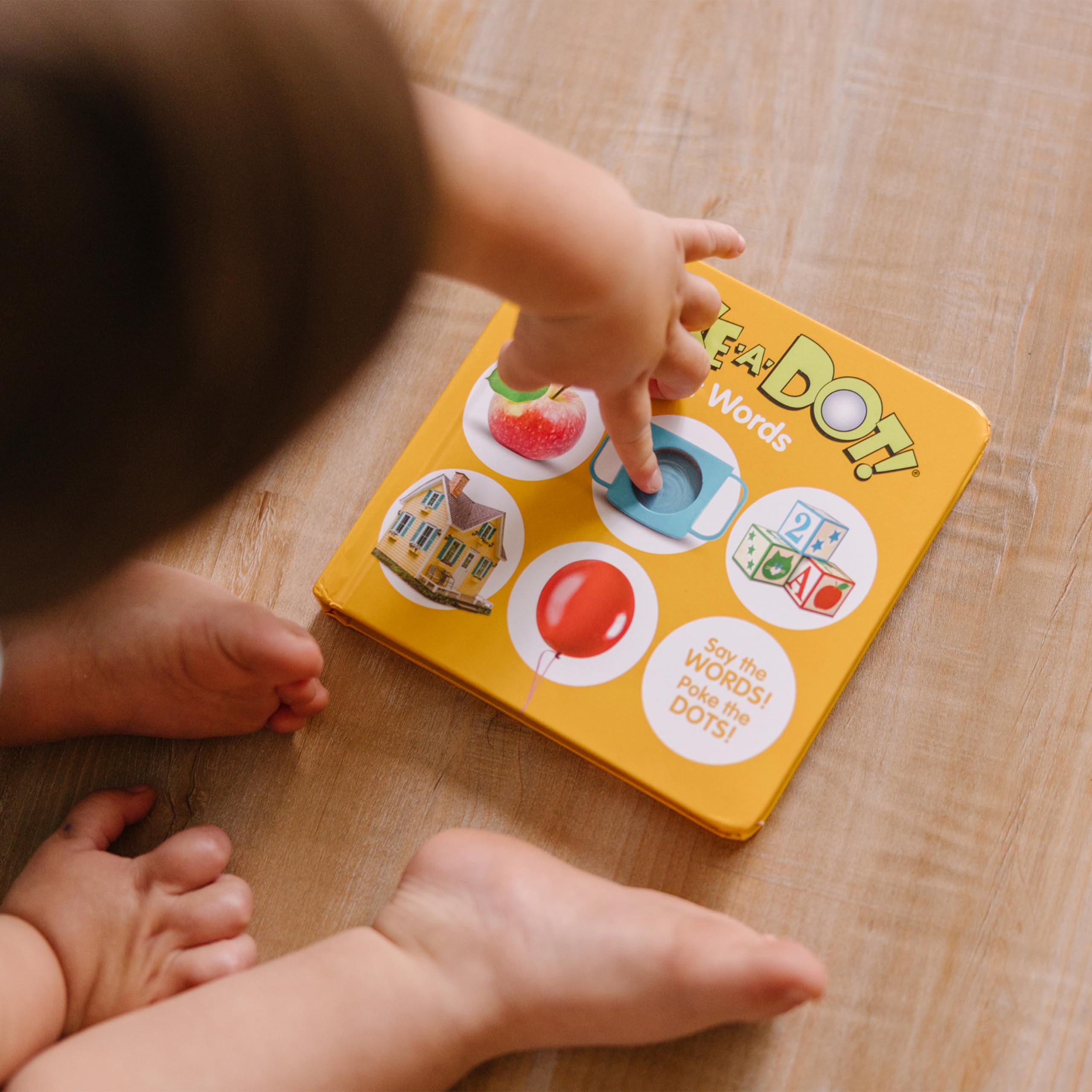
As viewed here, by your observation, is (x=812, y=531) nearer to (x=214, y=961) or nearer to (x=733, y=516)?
(x=733, y=516)

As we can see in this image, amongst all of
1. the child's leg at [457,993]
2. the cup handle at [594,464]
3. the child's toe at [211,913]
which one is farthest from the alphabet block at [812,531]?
the child's toe at [211,913]

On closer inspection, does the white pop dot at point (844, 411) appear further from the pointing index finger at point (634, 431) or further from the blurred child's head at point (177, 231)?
the blurred child's head at point (177, 231)

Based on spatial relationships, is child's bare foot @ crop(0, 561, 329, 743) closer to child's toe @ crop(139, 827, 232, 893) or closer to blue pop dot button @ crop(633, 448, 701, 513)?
child's toe @ crop(139, 827, 232, 893)

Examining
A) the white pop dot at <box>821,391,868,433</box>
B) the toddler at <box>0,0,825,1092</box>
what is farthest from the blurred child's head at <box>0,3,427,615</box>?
the white pop dot at <box>821,391,868,433</box>

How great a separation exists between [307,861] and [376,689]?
0.10m

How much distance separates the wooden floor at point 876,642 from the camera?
18.8 inches

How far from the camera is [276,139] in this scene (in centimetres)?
18

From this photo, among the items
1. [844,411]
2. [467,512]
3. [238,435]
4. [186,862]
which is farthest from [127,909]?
[844,411]

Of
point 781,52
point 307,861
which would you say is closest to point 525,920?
point 307,861

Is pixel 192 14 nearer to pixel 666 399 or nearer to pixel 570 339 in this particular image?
pixel 570 339

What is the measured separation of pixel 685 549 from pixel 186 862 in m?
0.32

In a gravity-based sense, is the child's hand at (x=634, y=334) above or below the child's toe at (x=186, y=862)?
above

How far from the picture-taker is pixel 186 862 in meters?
0.49

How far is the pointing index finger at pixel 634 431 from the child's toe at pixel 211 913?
0.31 meters
